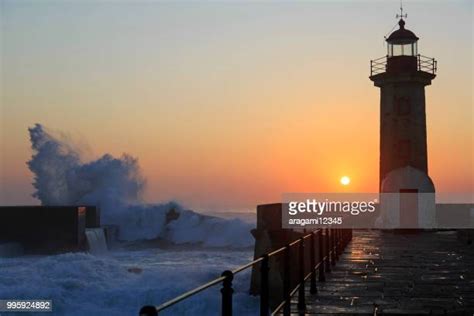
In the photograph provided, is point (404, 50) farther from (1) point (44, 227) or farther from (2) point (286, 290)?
(2) point (286, 290)

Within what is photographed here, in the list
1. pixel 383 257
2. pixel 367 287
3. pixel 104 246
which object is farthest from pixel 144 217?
pixel 367 287

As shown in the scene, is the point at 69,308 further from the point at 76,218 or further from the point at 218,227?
the point at 218,227

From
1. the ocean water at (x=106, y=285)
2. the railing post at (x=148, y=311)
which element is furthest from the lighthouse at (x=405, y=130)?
the railing post at (x=148, y=311)

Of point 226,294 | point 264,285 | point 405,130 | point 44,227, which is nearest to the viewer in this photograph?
point 226,294

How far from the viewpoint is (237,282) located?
24.8 meters

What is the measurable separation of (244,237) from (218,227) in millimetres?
2688

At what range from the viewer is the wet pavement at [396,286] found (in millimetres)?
7750

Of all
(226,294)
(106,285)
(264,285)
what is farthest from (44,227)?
(226,294)

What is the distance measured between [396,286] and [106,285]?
71.4 feet

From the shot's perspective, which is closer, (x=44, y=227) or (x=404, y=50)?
(x=404, y=50)

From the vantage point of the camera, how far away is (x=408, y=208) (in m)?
27.7

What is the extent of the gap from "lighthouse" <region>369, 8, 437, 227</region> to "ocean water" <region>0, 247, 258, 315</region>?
728 centimetres

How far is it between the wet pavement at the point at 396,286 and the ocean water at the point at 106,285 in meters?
7.34

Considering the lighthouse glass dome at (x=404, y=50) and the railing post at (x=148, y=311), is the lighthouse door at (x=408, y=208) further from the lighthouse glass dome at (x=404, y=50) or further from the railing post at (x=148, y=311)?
the railing post at (x=148, y=311)
